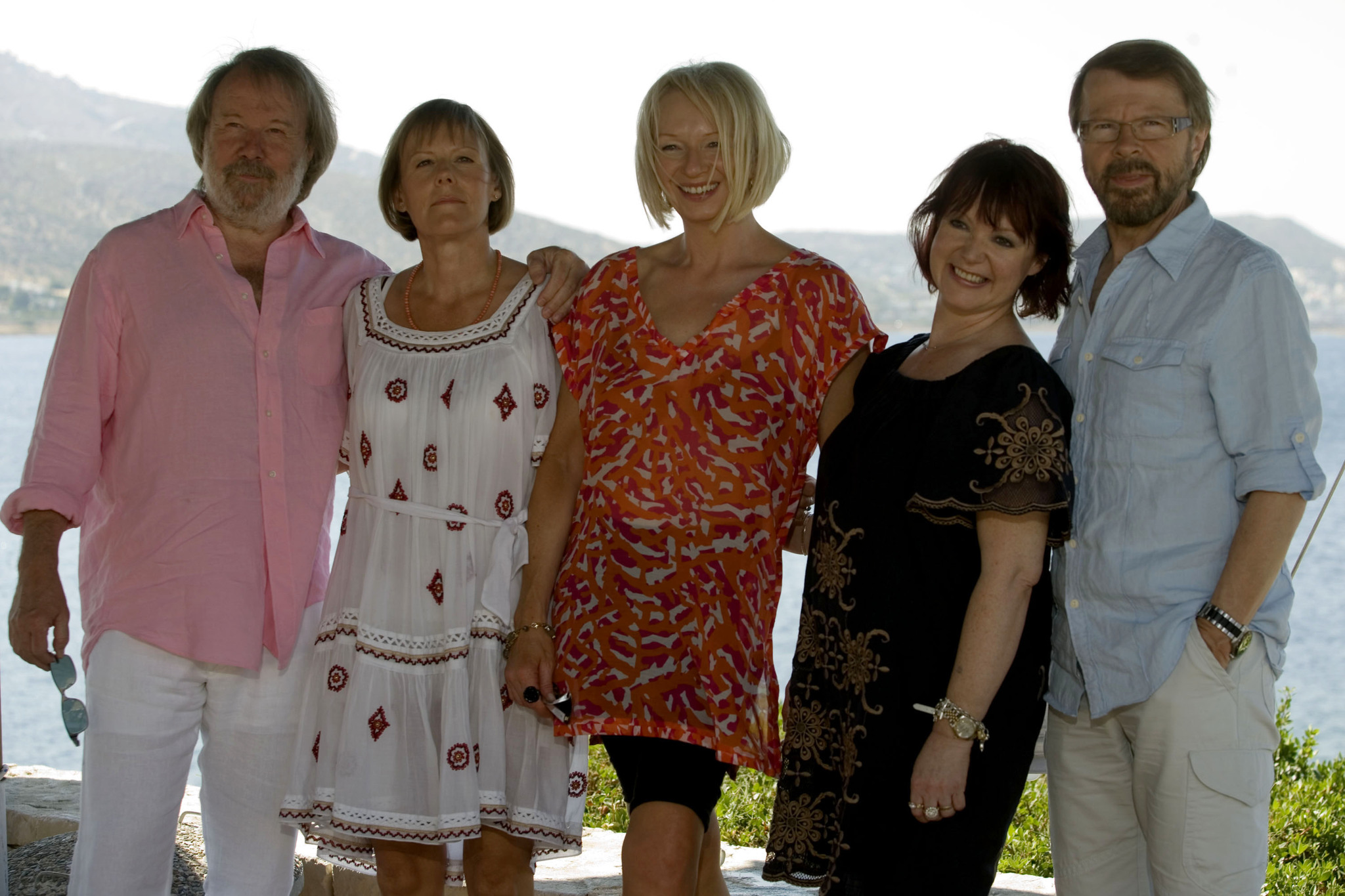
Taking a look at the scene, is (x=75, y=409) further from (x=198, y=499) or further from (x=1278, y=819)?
(x=1278, y=819)

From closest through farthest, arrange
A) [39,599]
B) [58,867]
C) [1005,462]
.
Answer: [1005,462] → [39,599] → [58,867]

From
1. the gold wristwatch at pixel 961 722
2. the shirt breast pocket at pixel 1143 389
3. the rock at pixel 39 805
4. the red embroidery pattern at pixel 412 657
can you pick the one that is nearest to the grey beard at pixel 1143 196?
the shirt breast pocket at pixel 1143 389

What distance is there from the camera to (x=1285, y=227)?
231ft

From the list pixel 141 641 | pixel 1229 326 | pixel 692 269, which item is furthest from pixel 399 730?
pixel 1229 326

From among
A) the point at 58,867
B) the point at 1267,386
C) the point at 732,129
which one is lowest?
the point at 58,867

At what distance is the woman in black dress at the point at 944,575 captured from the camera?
2.27m

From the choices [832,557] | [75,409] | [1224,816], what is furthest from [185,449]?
[1224,816]

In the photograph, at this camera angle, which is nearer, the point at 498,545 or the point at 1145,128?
the point at 1145,128

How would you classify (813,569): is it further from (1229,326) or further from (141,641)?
(141,641)

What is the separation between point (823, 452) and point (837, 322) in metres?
0.27

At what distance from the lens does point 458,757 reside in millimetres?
2754

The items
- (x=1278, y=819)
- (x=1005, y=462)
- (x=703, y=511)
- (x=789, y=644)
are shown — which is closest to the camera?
(x=1005, y=462)

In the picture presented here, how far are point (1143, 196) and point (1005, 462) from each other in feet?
2.11

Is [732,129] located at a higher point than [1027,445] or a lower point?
higher
